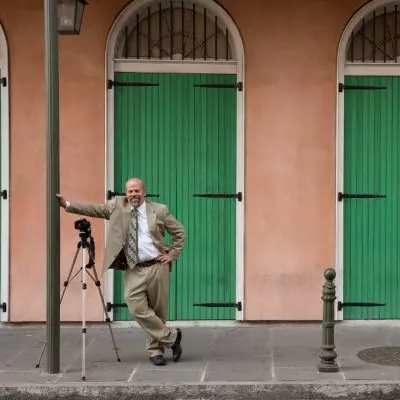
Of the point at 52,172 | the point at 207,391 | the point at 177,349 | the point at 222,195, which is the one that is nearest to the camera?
the point at 207,391

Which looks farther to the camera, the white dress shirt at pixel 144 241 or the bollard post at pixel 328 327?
the white dress shirt at pixel 144 241

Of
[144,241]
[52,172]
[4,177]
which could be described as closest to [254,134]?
[144,241]

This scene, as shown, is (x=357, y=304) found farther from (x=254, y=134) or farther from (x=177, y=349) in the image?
(x=177, y=349)

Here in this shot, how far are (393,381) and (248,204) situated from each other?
9.35 ft

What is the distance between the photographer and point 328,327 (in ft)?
20.9

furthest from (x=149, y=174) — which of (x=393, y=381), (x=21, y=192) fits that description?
(x=393, y=381)

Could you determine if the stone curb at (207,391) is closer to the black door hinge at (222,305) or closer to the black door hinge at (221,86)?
the black door hinge at (222,305)

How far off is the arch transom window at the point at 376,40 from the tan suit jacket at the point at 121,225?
3308 millimetres

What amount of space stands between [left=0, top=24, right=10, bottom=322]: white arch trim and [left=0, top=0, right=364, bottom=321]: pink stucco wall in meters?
0.07

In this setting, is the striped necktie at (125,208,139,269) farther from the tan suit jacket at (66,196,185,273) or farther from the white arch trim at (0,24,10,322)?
the white arch trim at (0,24,10,322)

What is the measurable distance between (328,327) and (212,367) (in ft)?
3.86

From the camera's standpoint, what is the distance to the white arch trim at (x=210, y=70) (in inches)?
323

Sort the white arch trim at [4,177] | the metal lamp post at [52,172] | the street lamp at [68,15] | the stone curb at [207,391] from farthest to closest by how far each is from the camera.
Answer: the white arch trim at [4,177] < the street lamp at [68,15] < the metal lamp post at [52,172] < the stone curb at [207,391]

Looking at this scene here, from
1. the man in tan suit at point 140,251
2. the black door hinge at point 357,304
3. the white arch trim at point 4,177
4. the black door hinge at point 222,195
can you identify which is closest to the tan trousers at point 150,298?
the man in tan suit at point 140,251
